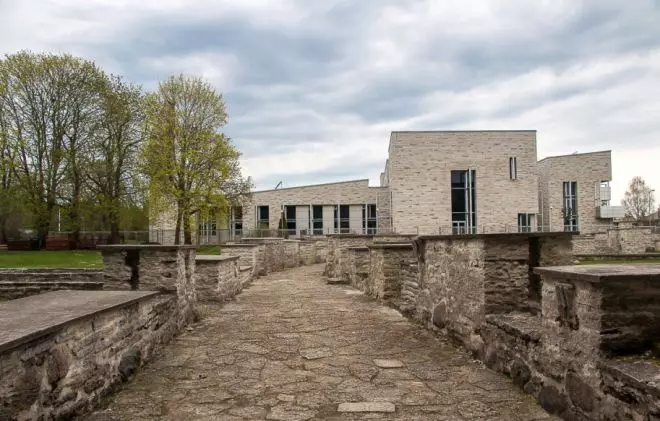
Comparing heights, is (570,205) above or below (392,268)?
above

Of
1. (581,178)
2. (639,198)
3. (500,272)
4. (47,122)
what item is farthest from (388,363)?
(639,198)

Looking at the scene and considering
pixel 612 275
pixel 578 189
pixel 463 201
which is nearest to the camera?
pixel 612 275

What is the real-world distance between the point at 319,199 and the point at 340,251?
26670mm

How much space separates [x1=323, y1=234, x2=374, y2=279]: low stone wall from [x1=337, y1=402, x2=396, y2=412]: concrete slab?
9.37m

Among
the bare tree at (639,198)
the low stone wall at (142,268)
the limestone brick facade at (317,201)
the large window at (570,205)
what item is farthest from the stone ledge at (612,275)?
the bare tree at (639,198)

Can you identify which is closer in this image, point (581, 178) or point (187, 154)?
point (187, 154)

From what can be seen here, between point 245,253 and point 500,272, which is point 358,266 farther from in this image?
point 500,272

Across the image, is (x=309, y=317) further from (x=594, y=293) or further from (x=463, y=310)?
(x=594, y=293)

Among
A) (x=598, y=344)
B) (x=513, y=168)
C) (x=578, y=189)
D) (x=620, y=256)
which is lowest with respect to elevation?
(x=620, y=256)

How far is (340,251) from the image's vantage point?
14.3m

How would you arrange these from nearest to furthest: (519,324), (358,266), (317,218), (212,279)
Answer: (519,324) → (212,279) → (358,266) → (317,218)

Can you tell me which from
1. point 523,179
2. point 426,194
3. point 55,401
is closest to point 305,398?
point 55,401

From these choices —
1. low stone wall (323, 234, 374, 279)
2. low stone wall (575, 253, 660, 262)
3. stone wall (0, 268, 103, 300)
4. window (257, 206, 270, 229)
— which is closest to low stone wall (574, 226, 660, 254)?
low stone wall (575, 253, 660, 262)

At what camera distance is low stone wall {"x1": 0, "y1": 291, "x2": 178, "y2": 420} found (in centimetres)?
292
